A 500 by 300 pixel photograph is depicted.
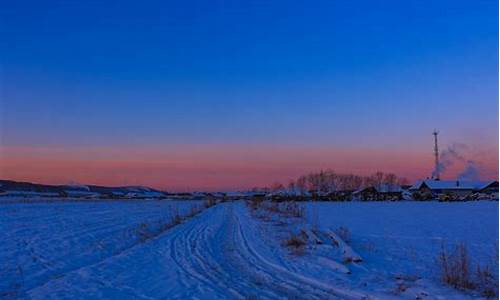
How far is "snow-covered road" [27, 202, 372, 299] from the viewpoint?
8.20m

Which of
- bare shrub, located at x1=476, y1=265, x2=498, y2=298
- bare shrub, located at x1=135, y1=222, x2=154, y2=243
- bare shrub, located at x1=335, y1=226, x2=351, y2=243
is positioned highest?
bare shrub, located at x1=335, y1=226, x2=351, y2=243

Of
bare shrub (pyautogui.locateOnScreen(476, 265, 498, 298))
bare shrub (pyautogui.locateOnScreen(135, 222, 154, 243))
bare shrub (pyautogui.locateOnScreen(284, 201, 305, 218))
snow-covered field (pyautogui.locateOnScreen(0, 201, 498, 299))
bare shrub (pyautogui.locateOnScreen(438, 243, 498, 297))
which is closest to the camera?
bare shrub (pyautogui.locateOnScreen(476, 265, 498, 298))

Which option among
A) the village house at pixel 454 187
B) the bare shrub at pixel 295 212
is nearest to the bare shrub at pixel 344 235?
the bare shrub at pixel 295 212

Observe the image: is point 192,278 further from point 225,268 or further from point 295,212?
point 295,212

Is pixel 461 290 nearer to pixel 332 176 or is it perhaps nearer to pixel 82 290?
pixel 82 290

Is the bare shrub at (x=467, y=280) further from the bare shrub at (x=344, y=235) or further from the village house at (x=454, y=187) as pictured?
the village house at (x=454, y=187)

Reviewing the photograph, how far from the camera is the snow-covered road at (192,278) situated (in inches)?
323

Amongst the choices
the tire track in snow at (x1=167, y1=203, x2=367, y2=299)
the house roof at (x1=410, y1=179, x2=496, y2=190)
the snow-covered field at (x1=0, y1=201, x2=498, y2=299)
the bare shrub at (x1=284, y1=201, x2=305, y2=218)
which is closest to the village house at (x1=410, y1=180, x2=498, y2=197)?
the house roof at (x1=410, y1=179, x2=496, y2=190)

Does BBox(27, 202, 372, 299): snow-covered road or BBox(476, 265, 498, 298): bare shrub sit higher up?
BBox(476, 265, 498, 298): bare shrub

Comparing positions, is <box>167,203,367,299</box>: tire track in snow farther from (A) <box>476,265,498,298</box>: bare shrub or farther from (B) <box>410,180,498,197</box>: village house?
(B) <box>410,180,498,197</box>: village house

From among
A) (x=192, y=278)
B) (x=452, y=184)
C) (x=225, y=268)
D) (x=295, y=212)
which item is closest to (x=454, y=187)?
(x=452, y=184)

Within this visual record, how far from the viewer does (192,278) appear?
9508mm

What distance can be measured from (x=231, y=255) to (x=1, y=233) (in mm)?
10306

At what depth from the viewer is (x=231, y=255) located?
509 inches
